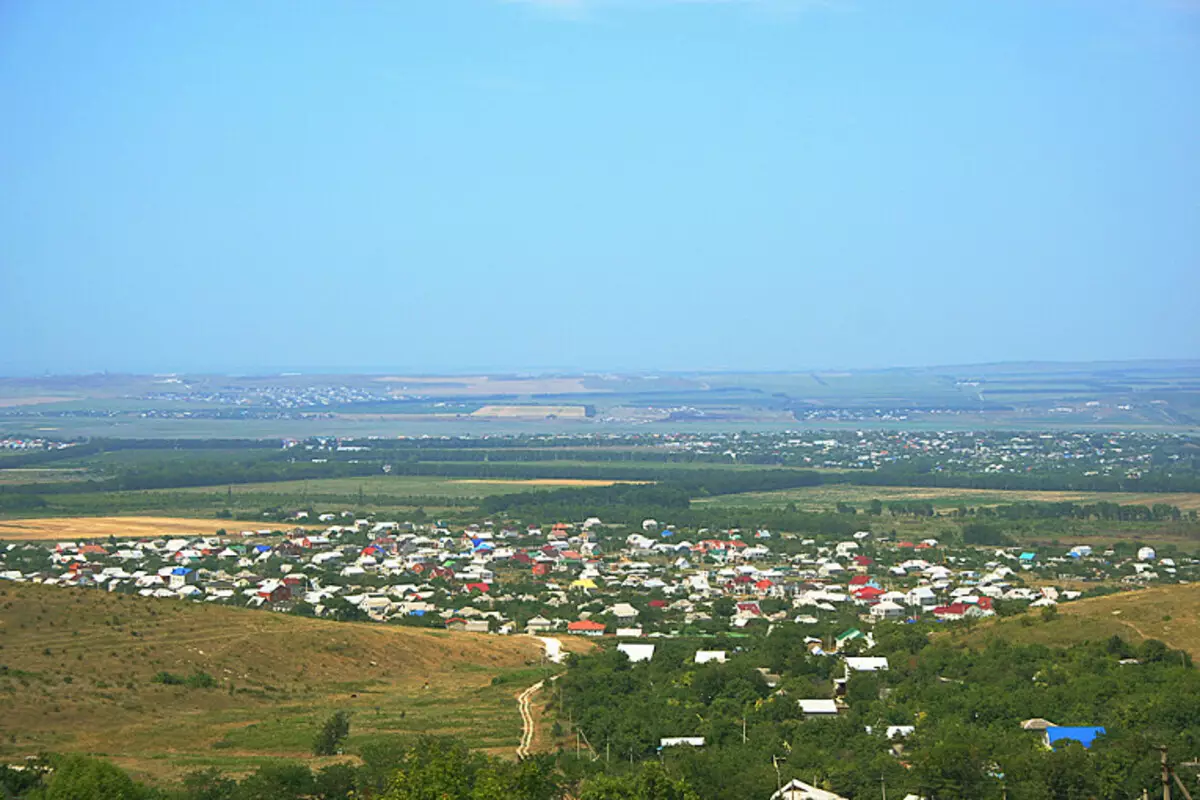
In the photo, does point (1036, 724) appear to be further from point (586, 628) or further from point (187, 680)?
point (586, 628)

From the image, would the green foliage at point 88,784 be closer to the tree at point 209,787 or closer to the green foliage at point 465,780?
the tree at point 209,787

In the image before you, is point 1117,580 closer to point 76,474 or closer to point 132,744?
point 132,744

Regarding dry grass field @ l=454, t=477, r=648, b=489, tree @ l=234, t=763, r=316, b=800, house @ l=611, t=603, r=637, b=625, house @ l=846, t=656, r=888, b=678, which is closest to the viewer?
tree @ l=234, t=763, r=316, b=800

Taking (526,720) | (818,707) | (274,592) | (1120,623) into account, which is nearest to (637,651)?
(526,720)

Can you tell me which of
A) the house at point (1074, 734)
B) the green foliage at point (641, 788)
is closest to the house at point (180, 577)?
the green foliage at point (641, 788)

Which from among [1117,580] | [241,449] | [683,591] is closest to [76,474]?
[241,449]

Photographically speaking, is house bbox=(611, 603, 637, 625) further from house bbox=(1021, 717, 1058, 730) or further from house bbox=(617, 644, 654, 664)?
house bbox=(1021, 717, 1058, 730)

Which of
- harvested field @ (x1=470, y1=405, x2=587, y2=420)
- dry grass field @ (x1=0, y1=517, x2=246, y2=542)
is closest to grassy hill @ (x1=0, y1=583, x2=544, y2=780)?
dry grass field @ (x1=0, y1=517, x2=246, y2=542)
